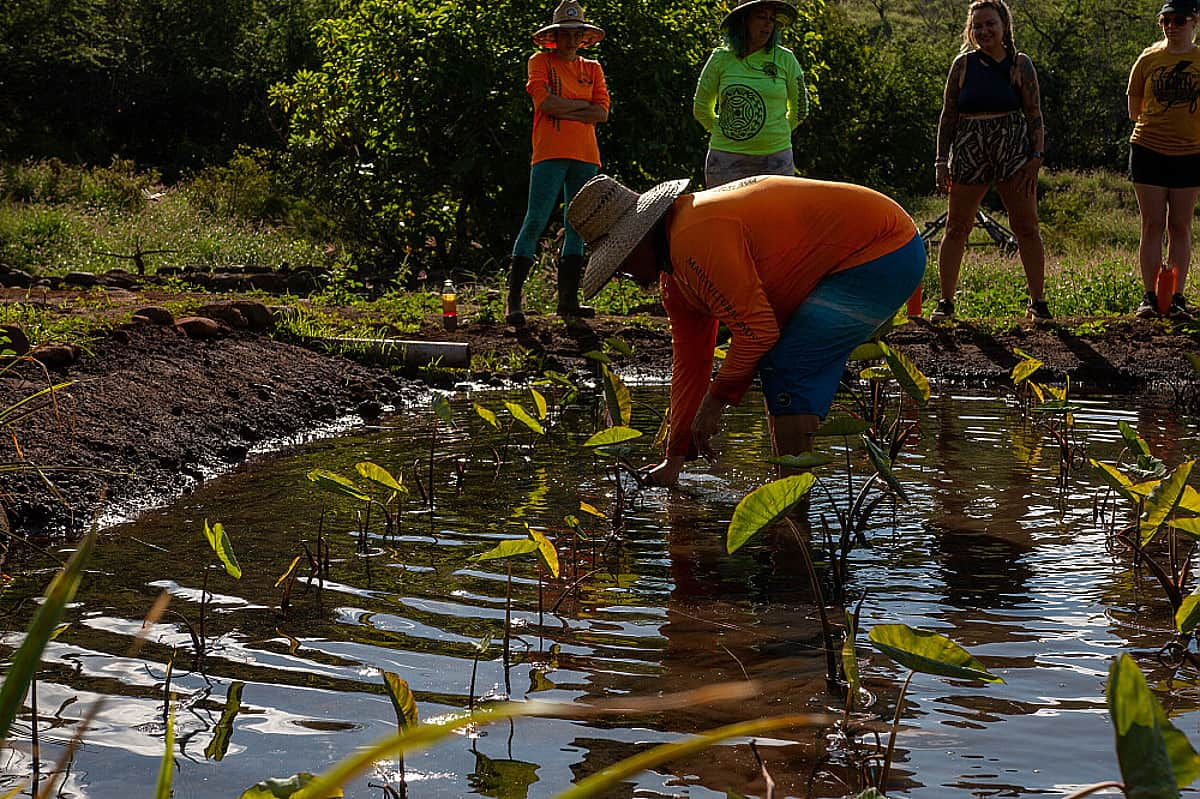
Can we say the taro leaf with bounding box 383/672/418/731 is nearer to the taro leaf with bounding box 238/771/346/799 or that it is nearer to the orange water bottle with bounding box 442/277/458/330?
the taro leaf with bounding box 238/771/346/799

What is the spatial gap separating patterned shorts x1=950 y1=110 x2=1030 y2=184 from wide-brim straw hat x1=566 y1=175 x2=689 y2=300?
4192 mm

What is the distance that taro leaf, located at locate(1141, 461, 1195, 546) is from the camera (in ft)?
9.54

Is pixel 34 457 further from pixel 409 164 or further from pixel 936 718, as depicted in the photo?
pixel 409 164

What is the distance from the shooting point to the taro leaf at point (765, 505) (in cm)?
261

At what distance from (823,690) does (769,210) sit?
5.71 feet

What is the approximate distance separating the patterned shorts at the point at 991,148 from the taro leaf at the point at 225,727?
6.02 m

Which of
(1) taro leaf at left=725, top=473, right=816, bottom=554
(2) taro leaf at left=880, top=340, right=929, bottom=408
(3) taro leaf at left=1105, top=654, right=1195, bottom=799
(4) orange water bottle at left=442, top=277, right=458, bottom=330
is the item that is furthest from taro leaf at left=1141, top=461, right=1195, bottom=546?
(4) orange water bottle at left=442, top=277, right=458, bottom=330

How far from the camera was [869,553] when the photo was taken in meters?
4.31

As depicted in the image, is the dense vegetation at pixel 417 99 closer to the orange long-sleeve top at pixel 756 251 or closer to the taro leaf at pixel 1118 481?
the orange long-sleeve top at pixel 756 251

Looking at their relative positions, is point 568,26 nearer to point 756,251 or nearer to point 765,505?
point 756,251

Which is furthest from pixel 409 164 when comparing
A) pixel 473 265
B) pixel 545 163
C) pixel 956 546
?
pixel 956 546

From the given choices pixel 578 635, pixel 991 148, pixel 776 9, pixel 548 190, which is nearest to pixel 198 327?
pixel 548 190

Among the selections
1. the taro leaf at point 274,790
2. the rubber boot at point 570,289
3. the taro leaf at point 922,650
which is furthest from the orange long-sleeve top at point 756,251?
the rubber boot at point 570,289

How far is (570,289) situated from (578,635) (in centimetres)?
535
